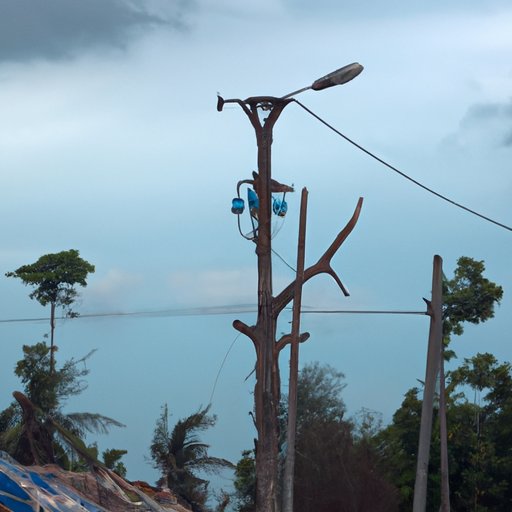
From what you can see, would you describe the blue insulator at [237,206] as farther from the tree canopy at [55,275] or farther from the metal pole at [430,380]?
the tree canopy at [55,275]

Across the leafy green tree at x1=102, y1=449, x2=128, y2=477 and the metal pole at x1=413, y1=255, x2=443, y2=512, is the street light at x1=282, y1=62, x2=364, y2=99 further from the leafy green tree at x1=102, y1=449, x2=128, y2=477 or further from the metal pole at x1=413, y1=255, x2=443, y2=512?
the leafy green tree at x1=102, y1=449, x2=128, y2=477

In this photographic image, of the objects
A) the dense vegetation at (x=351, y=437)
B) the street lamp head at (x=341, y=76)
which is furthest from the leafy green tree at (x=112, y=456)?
the street lamp head at (x=341, y=76)

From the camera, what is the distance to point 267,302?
672 inches

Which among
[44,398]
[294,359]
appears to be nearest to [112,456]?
[44,398]

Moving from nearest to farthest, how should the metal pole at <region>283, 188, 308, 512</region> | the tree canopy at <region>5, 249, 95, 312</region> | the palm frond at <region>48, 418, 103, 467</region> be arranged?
the palm frond at <region>48, 418, 103, 467</region> → the metal pole at <region>283, 188, 308, 512</region> → the tree canopy at <region>5, 249, 95, 312</region>

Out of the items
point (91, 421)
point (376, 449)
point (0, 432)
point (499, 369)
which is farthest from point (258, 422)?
point (499, 369)

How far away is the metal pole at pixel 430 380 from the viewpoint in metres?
17.8

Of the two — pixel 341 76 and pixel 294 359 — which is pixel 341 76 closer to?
pixel 341 76

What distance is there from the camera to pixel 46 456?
1738 centimetres

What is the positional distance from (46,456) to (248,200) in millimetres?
5087

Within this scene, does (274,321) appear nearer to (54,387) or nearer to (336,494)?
(336,494)

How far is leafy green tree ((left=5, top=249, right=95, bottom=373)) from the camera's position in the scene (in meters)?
38.6

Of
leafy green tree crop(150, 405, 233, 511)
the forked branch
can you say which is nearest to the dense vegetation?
leafy green tree crop(150, 405, 233, 511)

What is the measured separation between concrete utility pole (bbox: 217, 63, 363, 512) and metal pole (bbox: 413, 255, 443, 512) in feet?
6.08
